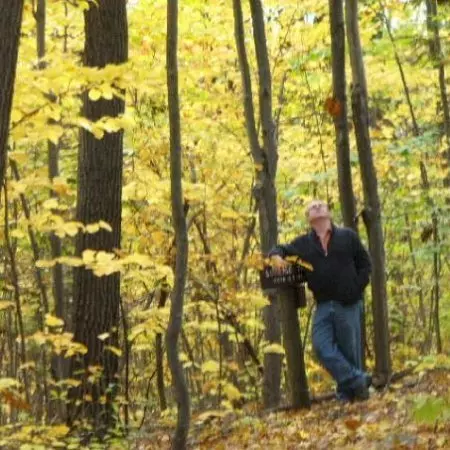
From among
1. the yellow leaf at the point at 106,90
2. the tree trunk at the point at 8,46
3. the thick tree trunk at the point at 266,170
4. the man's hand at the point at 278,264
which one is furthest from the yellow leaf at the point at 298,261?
the tree trunk at the point at 8,46

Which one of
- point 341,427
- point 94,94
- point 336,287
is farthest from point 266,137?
point 341,427

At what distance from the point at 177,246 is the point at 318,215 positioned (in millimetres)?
1761

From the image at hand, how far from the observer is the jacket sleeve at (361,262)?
7.12 metres

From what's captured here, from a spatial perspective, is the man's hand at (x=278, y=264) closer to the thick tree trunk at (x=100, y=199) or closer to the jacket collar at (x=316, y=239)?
the jacket collar at (x=316, y=239)

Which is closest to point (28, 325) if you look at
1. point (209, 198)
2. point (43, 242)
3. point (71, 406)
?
point (43, 242)

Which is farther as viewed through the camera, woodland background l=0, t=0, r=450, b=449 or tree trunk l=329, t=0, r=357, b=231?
tree trunk l=329, t=0, r=357, b=231

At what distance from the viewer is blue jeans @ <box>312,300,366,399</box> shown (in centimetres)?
707

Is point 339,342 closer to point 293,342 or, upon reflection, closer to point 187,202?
point 293,342

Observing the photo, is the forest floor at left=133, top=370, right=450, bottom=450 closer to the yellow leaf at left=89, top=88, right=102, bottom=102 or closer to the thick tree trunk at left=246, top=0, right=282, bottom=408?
the thick tree trunk at left=246, top=0, right=282, bottom=408

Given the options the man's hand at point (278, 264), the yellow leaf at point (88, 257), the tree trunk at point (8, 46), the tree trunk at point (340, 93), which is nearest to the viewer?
the tree trunk at point (8, 46)

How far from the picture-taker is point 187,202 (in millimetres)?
8391

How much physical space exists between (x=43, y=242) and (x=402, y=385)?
8115 millimetres

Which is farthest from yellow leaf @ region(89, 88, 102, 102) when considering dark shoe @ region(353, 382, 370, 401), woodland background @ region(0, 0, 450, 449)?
dark shoe @ region(353, 382, 370, 401)

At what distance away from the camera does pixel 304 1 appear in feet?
41.2
